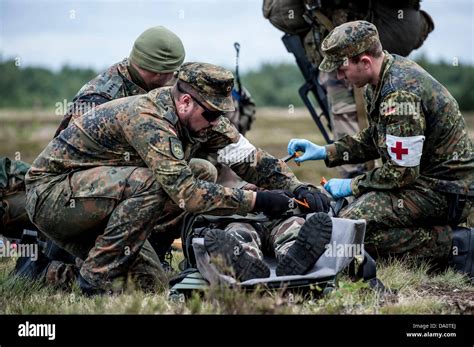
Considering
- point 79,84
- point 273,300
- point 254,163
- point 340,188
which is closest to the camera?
point 273,300

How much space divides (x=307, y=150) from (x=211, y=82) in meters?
1.78

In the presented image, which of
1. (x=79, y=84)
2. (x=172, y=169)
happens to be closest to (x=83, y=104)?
(x=172, y=169)

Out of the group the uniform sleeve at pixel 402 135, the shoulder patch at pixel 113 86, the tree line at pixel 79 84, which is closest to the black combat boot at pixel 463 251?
the uniform sleeve at pixel 402 135

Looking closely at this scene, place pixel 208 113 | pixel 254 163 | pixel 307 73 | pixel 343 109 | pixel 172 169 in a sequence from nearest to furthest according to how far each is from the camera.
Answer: pixel 172 169, pixel 208 113, pixel 254 163, pixel 343 109, pixel 307 73

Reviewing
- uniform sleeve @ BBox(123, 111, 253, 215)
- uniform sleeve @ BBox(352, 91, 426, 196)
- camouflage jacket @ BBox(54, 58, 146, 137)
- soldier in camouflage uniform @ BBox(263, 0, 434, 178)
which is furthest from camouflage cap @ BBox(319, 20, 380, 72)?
soldier in camouflage uniform @ BBox(263, 0, 434, 178)

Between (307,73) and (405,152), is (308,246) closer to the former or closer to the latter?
(405,152)

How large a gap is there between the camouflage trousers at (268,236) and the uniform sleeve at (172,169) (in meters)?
0.30

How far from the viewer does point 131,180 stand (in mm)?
5547

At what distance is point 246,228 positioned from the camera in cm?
602

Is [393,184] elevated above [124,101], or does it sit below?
below

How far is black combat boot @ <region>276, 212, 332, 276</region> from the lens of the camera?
202 inches

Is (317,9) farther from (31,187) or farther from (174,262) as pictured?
(31,187)

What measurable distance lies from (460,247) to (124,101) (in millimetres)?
2658
